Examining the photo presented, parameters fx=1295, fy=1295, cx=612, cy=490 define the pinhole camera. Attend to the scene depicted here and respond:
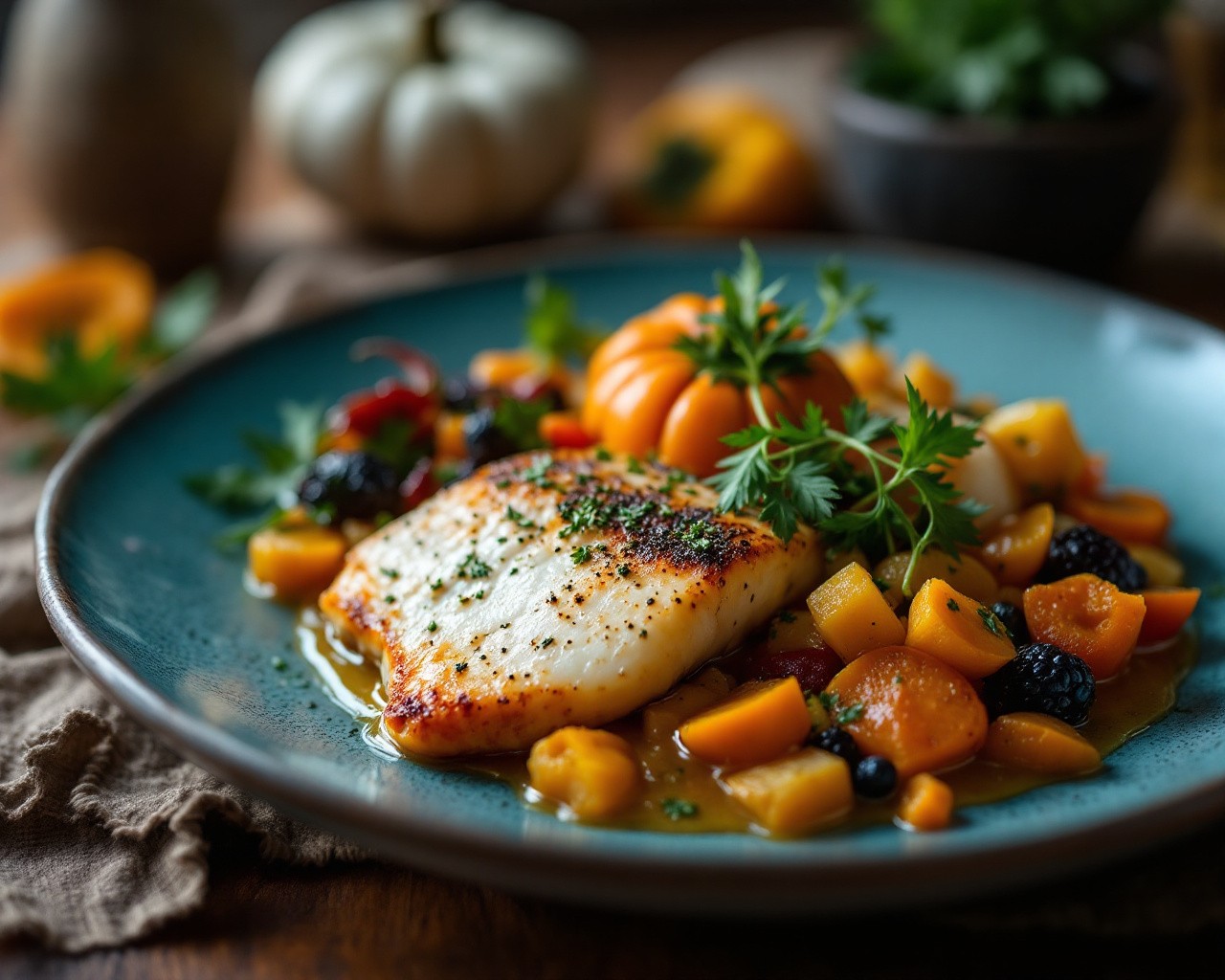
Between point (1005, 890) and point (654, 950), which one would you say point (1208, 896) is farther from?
point (654, 950)

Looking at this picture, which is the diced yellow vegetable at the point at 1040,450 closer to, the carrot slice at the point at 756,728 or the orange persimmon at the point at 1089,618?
the orange persimmon at the point at 1089,618

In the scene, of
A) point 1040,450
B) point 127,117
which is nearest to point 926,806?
point 1040,450

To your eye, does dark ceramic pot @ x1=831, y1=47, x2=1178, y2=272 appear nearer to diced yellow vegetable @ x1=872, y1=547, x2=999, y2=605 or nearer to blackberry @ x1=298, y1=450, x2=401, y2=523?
diced yellow vegetable @ x1=872, y1=547, x2=999, y2=605

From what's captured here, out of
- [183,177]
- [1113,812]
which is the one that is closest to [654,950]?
[1113,812]

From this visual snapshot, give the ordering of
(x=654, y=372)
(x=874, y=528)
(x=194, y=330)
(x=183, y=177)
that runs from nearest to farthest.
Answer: (x=874, y=528) < (x=654, y=372) < (x=194, y=330) < (x=183, y=177)

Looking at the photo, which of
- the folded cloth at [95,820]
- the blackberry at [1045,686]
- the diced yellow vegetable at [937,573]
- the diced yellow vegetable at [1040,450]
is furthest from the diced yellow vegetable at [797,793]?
the diced yellow vegetable at [1040,450]
